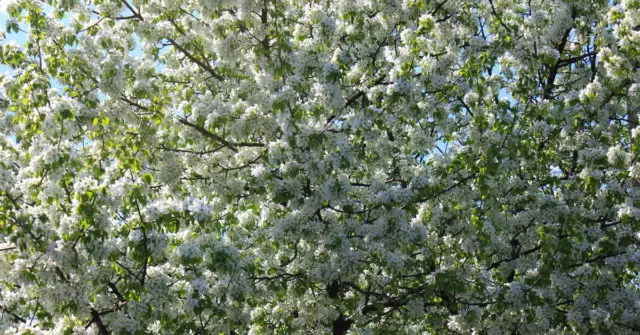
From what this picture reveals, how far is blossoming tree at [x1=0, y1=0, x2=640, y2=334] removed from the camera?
962 cm

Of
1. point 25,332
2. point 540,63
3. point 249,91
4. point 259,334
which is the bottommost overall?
point 25,332

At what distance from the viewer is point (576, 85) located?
15602mm

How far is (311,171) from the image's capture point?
10266mm

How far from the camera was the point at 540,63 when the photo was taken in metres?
13.9

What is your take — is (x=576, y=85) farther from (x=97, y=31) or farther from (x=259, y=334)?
(x=97, y=31)

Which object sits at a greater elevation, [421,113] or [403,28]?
[403,28]

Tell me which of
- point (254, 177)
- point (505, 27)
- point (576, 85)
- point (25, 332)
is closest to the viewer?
point (25, 332)

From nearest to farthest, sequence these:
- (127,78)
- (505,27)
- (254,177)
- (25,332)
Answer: (25,332)
(254,177)
(127,78)
(505,27)

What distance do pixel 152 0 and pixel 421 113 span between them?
18.7 feet

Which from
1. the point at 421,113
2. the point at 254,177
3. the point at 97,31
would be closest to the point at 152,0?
the point at 97,31

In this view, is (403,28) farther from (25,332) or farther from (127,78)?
(25,332)

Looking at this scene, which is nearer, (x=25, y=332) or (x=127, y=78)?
(x=25, y=332)

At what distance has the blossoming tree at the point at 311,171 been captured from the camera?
962 centimetres

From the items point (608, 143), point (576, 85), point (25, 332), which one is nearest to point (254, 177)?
point (25, 332)
